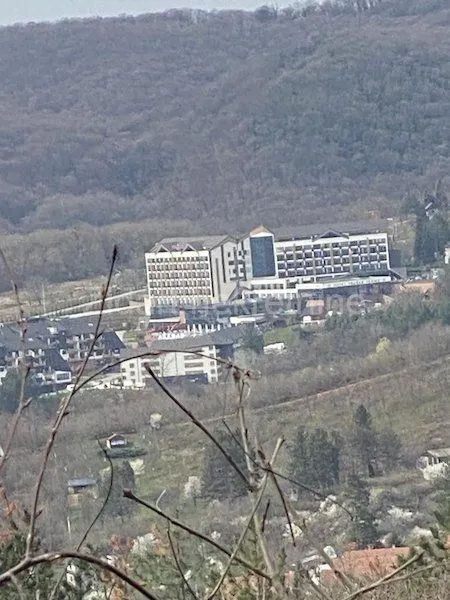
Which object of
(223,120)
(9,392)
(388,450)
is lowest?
(223,120)

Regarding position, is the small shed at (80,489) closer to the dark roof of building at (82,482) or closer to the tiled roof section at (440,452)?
the dark roof of building at (82,482)

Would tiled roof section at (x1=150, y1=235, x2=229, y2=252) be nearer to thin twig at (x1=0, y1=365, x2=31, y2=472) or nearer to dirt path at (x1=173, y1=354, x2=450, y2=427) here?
dirt path at (x1=173, y1=354, x2=450, y2=427)

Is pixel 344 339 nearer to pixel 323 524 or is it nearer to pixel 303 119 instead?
pixel 323 524

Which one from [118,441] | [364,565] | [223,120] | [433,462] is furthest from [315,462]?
[223,120]

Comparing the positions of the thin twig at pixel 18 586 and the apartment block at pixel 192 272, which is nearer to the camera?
the thin twig at pixel 18 586

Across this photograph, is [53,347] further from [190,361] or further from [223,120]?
[223,120]

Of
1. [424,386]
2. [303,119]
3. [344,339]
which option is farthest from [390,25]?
[424,386]

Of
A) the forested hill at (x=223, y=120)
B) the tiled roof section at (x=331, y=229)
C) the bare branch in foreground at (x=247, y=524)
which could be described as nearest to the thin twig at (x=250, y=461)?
the bare branch in foreground at (x=247, y=524)

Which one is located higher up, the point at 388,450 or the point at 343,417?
the point at 388,450
